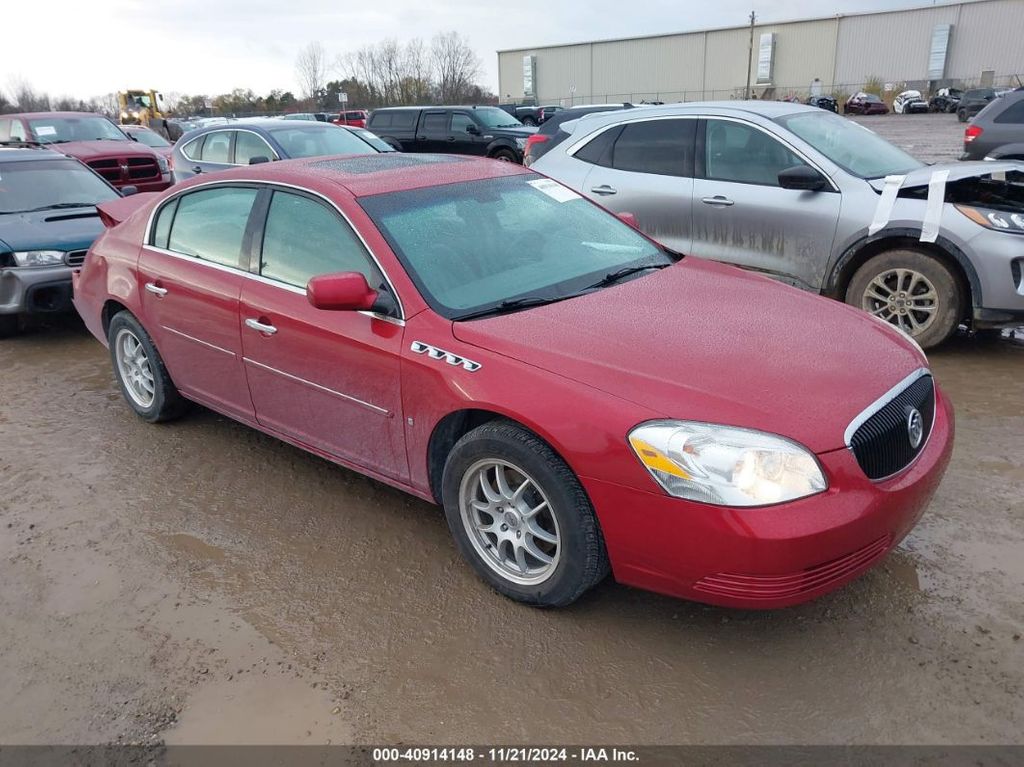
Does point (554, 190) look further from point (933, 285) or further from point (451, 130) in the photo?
point (451, 130)

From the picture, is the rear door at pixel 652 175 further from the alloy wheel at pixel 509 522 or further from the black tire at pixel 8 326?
the black tire at pixel 8 326

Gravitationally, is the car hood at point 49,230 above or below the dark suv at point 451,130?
below

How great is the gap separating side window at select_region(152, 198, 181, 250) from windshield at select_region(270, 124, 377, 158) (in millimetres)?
5117

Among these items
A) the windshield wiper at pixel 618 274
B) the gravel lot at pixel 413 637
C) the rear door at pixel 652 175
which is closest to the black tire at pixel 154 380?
the gravel lot at pixel 413 637

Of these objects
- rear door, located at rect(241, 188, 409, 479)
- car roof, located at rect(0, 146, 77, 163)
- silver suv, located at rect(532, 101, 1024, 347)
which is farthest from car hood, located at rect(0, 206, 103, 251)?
silver suv, located at rect(532, 101, 1024, 347)

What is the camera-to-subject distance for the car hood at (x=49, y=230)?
21.5 ft

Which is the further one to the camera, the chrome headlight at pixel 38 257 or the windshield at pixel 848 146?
the chrome headlight at pixel 38 257

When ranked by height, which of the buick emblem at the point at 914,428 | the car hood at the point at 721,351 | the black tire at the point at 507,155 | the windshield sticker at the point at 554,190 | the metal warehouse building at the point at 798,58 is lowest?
the buick emblem at the point at 914,428

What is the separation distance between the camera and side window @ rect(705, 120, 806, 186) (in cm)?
582

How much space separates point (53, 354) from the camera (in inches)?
254

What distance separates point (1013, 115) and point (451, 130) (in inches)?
434

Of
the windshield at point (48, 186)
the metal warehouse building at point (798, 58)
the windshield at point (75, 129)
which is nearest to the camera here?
the windshield at point (48, 186)

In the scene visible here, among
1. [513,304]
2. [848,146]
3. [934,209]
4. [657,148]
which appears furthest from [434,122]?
[513,304]

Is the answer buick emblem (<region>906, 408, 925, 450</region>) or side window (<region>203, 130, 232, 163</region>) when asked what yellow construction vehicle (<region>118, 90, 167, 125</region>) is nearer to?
side window (<region>203, 130, 232, 163</region>)
